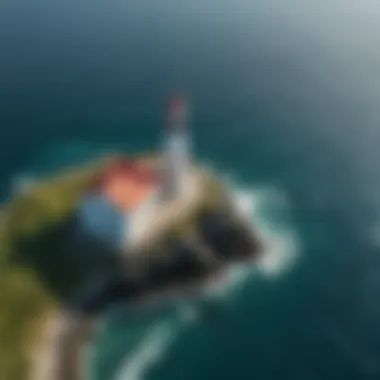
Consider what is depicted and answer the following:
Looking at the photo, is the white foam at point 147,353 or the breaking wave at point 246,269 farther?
the breaking wave at point 246,269

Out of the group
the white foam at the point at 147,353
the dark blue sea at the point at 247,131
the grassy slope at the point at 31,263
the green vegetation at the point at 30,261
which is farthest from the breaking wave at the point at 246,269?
the green vegetation at the point at 30,261

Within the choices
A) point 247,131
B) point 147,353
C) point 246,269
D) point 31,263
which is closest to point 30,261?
point 31,263

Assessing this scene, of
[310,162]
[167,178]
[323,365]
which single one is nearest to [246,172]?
[310,162]

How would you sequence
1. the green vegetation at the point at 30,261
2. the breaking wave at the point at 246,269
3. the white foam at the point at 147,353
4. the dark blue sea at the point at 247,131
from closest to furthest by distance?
1. the white foam at the point at 147,353
2. the green vegetation at the point at 30,261
3. the breaking wave at the point at 246,269
4. the dark blue sea at the point at 247,131

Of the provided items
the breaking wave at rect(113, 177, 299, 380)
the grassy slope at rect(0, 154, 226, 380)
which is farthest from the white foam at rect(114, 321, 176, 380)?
the grassy slope at rect(0, 154, 226, 380)

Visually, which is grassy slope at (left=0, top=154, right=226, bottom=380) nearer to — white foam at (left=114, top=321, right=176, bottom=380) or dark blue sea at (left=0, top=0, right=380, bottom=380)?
dark blue sea at (left=0, top=0, right=380, bottom=380)

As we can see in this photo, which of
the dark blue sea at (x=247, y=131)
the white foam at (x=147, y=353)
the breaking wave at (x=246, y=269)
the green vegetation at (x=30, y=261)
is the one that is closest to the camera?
the white foam at (x=147, y=353)

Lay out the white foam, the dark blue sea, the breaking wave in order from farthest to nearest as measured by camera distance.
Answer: the dark blue sea < the breaking wave < the white foam

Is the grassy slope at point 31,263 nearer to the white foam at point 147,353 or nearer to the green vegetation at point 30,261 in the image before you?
the green vegetation at point 30,261

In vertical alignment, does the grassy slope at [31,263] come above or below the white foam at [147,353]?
above
